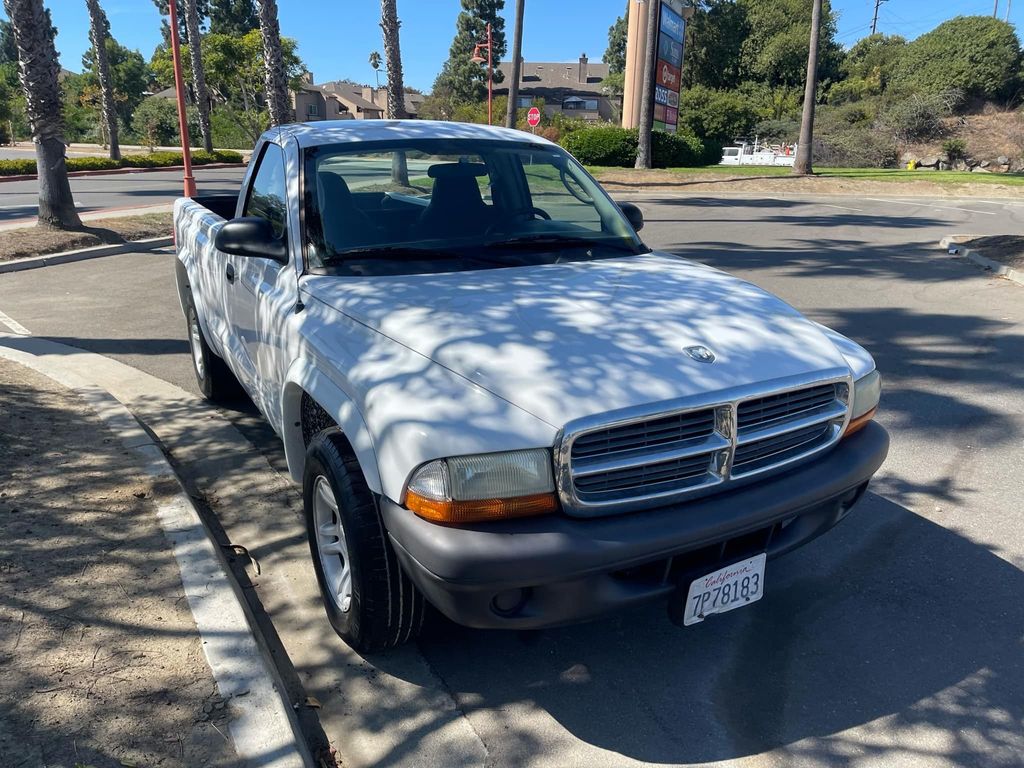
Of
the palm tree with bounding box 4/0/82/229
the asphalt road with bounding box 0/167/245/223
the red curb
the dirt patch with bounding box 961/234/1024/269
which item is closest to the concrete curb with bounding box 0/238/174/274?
the palm tree with bounding box 4/0/82/229

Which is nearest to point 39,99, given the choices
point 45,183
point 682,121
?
point 45,183

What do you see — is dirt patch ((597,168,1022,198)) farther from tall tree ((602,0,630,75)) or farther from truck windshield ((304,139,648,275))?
tall tree ((602,0,630,75))

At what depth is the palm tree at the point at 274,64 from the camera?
55.0 ft

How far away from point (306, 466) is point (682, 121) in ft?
154

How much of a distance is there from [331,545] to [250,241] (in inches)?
55.1

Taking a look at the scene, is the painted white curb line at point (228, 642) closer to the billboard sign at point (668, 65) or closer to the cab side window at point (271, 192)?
the cab side window at point (271, 192)

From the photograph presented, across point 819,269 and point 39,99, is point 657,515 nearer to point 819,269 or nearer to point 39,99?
point 819,269

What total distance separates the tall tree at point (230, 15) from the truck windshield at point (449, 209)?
2794 inches

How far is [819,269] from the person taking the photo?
1099 centimetres

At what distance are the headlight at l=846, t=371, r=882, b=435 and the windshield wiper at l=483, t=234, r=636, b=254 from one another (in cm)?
140

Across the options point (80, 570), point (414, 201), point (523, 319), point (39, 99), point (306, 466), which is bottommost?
point (80, 570)

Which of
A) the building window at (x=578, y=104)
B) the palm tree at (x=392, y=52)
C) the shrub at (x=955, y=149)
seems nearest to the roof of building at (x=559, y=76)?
the building window at (x=578, y=104)

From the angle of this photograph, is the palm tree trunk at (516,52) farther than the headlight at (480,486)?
Yes

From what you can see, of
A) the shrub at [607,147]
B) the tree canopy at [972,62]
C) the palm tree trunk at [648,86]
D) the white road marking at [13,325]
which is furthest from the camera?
the tree canopy at [972,62]
